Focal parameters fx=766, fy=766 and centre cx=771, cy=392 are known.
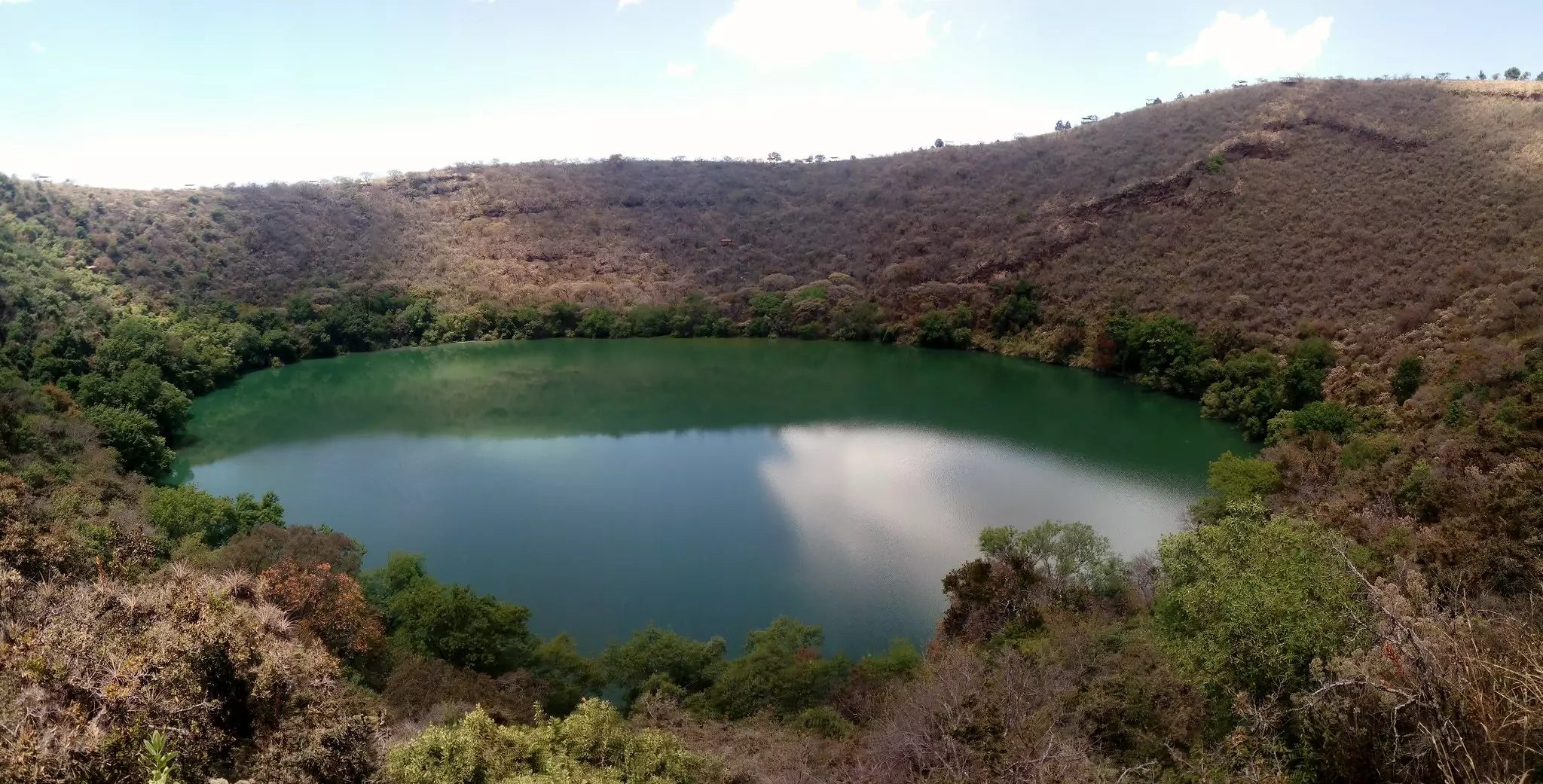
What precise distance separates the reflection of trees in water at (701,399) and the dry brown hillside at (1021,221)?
26.7 ft

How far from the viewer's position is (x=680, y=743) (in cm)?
1034

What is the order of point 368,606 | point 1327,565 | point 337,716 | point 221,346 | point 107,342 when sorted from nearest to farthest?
point 337,716 < point 1327,565 < point 368,606 < point 107,342 < point 221,346

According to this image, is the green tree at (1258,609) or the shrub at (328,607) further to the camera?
the shrub at (328,607)

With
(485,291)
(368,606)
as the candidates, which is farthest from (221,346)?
(368,606)

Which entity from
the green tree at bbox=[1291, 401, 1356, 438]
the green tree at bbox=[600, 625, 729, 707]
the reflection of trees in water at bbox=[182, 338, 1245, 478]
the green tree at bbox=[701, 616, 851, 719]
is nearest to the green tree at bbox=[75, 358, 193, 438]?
the reflection of trees in water at bbox=[182, 338, 1245, 478]

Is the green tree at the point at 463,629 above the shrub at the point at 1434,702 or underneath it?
underneath

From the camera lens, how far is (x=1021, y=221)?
5809 centimetres

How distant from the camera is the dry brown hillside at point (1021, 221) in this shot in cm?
3778

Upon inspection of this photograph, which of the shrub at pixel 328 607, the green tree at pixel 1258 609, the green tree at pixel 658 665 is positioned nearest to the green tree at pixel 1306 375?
the green tree at pixel 1258 609

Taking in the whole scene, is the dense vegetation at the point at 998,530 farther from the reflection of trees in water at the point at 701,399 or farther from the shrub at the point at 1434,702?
the reflection of trees in water at the point at 701,399

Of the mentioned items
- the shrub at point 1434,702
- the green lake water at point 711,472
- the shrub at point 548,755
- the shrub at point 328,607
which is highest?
the shrub at point 1434,702

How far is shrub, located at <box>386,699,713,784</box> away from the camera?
7723 mm

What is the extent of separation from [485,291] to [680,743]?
57.5 metres

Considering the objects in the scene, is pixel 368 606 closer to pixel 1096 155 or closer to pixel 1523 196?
pixel 1523 196
